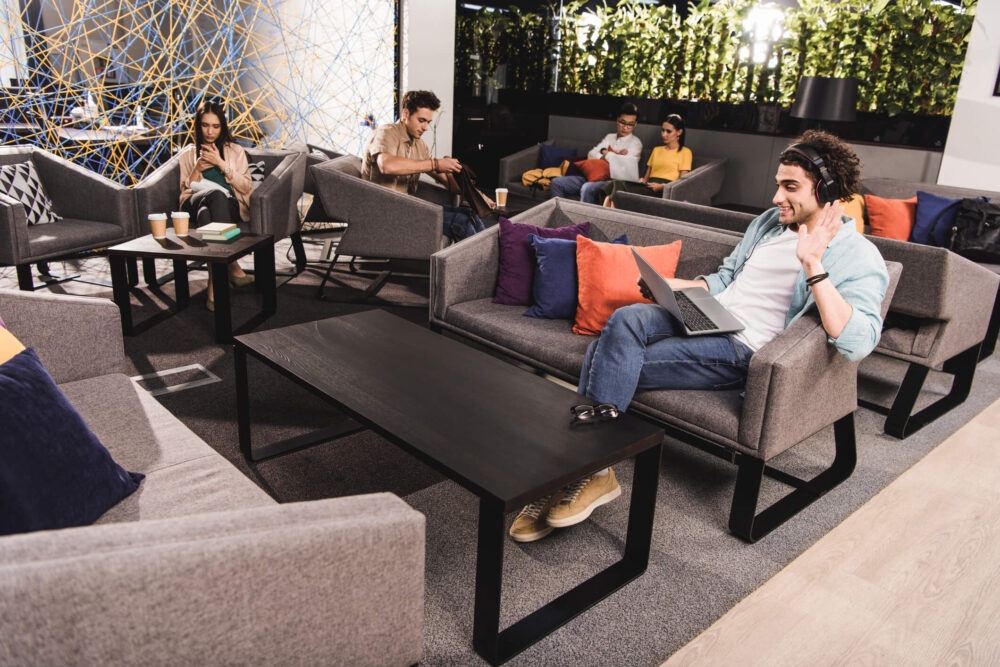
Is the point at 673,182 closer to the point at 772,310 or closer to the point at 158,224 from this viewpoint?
the point at 772,310

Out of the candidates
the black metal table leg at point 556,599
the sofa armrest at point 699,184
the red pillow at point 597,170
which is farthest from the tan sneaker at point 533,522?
the red pillow at point 597,170

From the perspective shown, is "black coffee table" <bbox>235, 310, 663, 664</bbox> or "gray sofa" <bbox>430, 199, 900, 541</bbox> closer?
"black coffee table" <bbox>235, 310, 663, 664</bbox>

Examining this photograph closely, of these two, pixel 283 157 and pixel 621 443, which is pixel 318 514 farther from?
pixel 283 157

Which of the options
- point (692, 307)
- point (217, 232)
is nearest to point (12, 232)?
point (217, 232)

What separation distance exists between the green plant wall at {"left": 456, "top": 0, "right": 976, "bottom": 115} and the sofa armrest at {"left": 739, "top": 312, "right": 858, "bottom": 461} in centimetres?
432

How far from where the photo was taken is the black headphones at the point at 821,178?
2.40m

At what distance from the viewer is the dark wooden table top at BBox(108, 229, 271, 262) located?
3.61m

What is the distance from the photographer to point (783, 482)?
2695mm

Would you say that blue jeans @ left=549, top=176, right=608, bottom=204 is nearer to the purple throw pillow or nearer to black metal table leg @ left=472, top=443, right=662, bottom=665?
the purple throw pillow

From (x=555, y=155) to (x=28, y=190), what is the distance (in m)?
4.35

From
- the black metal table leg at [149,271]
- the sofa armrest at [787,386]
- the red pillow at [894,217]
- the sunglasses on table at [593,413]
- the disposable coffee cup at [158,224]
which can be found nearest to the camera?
the sunglasses on table at [593,413]

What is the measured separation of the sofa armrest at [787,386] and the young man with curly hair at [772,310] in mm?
68

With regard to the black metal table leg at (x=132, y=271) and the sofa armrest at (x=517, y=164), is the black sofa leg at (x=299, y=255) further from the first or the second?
the sofa armrest at (x=517, y=164)

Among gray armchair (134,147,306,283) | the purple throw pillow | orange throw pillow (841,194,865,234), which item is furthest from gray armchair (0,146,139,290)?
orange throw pillow (841,194,865,234)
